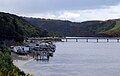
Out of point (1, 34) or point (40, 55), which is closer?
point (40, 55)

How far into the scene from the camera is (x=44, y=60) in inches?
4606

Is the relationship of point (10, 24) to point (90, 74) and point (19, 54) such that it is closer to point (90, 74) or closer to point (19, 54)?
point (19, 54)

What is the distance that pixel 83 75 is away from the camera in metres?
76.6

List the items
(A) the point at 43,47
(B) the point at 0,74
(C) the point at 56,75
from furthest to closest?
(A) the point at 43,47
(C) the point at 56,75
(B) the point at 0,74

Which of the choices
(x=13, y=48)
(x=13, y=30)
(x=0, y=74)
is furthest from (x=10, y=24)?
(x=0, y=74)

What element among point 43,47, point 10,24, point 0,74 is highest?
point 0,74

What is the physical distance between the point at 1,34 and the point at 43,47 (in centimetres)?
1919

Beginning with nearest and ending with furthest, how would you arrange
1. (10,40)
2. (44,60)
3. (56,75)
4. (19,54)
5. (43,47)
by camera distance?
1. (56,75)
2. (44,60)
3. (19,54)
4. (10,40)
5. (43,47)

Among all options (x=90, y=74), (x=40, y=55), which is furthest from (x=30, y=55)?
(x=90, y=74)

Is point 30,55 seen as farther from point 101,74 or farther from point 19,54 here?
point 101,74

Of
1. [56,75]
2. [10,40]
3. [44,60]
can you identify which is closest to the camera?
[56,75]

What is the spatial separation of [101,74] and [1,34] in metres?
73.7

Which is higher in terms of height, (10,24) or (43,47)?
(10,24)

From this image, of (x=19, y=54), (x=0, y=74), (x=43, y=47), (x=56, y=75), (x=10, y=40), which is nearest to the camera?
(x=0, y=74)
